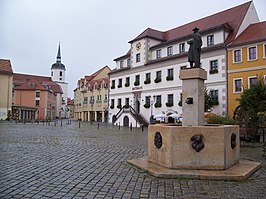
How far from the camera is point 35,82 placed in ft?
238

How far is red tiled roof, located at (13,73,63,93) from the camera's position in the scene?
71.2m

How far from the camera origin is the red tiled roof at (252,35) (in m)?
27.1

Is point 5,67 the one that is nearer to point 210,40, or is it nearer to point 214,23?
point 214,23

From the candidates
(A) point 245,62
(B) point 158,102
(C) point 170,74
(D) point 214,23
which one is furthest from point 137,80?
(A) point 245,62

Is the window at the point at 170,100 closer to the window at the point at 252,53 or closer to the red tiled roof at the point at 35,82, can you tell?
the window at the point at 252,53

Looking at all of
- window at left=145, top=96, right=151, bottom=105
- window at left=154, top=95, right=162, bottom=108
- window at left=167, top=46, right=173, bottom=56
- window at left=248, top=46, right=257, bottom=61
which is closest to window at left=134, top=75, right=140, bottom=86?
window at left=145, top=96, right=151, bottom=105

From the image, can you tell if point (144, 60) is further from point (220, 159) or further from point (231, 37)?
point (220, 159)

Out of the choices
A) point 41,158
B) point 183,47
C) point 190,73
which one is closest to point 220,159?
point 190,73

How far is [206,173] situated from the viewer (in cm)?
666

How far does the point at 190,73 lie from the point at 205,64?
79.2ft

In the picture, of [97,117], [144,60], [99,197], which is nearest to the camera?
[99,197]

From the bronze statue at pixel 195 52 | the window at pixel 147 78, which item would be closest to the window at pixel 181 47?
the window at pixel 147 78

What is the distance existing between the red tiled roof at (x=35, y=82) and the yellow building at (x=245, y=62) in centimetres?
5497

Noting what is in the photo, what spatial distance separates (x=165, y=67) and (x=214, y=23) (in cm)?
850
